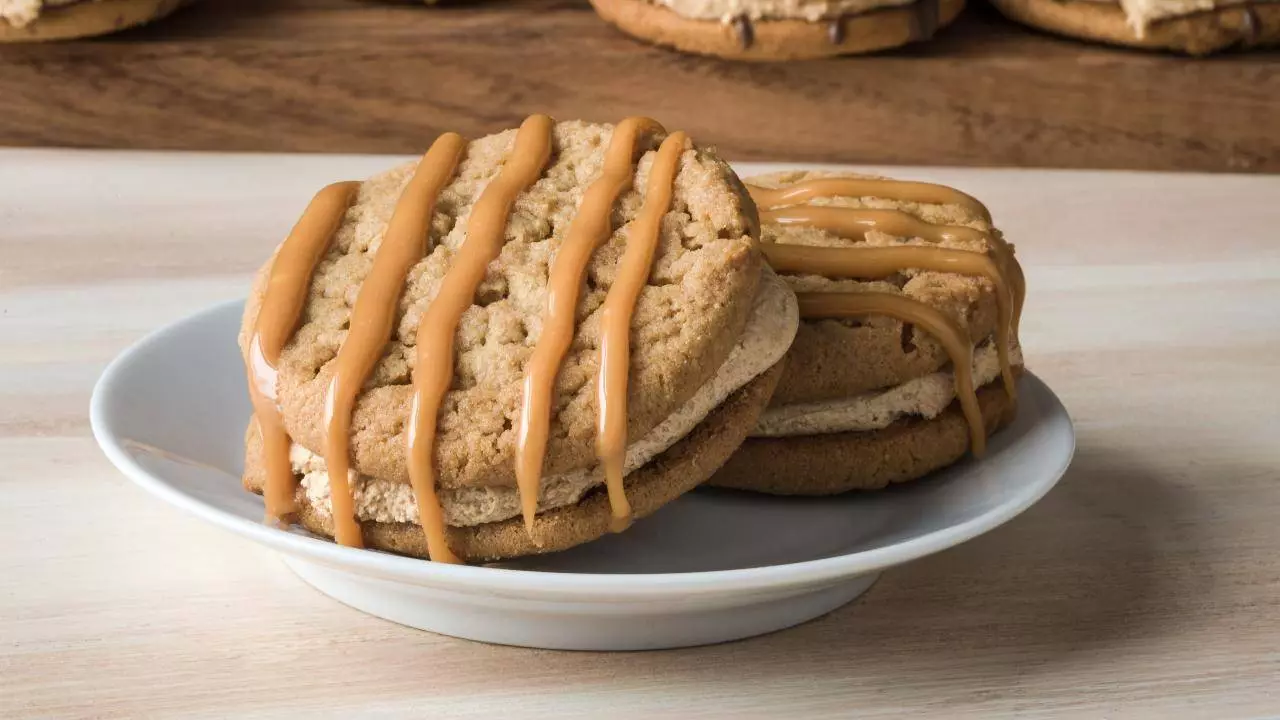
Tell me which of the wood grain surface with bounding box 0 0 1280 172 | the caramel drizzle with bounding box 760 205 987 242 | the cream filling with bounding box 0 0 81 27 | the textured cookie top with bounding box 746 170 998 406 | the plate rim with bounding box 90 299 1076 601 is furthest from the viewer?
the wood grain surface with bounding box 0 0 1280 172

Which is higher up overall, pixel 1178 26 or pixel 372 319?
pixel 372 319

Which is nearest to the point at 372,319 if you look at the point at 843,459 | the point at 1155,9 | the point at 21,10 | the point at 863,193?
the point at 843,459

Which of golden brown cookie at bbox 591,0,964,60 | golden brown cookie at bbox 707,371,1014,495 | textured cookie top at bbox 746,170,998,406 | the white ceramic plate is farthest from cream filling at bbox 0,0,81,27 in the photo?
golden brown cookie at bbox 707,371,1014,495

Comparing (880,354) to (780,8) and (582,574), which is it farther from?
(780,8)

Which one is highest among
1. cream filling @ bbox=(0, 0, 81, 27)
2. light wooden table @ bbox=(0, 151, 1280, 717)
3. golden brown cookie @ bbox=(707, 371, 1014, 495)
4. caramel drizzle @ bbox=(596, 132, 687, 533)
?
cream filling @ bbox=(0, 0, 81, 27)

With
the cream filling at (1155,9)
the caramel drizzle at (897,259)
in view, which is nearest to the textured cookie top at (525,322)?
the caramel drizzle at (897,259)

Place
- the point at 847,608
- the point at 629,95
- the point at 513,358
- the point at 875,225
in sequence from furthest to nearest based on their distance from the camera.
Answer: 1. the point at 629,95
2. the point at 875,225
3. the point at 847,608
4. the point at 513,358

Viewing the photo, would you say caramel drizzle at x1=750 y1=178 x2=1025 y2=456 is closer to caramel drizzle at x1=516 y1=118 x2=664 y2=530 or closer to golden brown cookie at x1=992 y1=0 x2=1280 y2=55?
caramel drizzle at x1=516 y1=118 x2=664 y2=530
